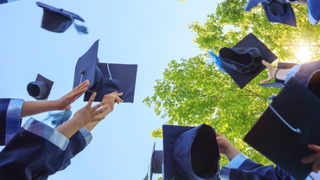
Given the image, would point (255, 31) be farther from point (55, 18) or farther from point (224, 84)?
point (55, 18)

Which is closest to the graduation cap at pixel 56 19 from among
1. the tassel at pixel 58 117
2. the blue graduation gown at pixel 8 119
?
the tassel at pixel 58 117

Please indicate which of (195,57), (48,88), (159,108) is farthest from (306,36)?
(48,88)

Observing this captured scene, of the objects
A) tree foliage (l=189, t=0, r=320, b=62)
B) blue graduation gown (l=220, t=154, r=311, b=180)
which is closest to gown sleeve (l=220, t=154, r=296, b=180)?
blue graduation gown (l=220, t=154, r=311, b=180)

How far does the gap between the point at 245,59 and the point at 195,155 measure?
1.76 metres

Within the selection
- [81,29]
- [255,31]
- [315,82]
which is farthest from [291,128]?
[255,31]

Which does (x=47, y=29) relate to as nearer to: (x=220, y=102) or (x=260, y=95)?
(x=220, y=102)

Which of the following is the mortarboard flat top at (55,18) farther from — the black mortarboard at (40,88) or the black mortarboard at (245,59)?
the black mortarboard at (245,59)

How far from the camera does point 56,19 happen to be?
3.46 meters

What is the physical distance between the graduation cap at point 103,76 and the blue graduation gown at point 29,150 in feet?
4.95

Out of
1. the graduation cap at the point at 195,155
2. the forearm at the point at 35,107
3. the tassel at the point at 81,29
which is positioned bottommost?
the graduation cap at the point at 195,155

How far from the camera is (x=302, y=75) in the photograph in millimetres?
1996

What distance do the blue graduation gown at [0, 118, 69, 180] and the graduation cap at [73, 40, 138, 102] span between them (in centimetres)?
151

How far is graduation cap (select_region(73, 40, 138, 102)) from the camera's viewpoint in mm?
3150

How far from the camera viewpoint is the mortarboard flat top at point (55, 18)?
3410 mm
